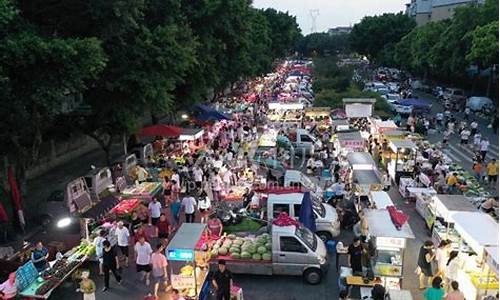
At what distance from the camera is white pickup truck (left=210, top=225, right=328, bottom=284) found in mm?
13305

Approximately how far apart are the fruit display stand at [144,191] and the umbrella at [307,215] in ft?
21.5

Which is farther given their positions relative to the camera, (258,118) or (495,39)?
(258,118)

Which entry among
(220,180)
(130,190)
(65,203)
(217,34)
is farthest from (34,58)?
(217,34)

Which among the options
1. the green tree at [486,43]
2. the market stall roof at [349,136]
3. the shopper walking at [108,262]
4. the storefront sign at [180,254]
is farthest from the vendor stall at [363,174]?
the green tree at [486,43]

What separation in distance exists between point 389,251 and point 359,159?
9613 millimetres

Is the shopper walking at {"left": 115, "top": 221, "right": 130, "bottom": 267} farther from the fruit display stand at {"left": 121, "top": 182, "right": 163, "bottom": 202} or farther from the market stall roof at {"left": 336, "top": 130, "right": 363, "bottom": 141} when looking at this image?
the market stall roof at {"left": 336, "top": 130, "right": 363, "bottom": 141}

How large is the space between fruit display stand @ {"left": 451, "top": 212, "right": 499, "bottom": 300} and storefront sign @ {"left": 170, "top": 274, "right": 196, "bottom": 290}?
6646 millimetres

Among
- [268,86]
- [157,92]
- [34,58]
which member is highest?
[34,58]

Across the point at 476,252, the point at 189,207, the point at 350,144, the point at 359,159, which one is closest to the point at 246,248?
the point at 189,207

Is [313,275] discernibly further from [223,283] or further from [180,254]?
[180,254]

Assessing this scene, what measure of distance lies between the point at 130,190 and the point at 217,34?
1797 cm

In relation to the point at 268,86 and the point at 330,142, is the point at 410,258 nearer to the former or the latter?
the point at 330,142

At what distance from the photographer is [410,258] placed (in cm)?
1502

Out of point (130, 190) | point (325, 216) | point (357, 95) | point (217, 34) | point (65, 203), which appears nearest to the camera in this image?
point (325, 216)
